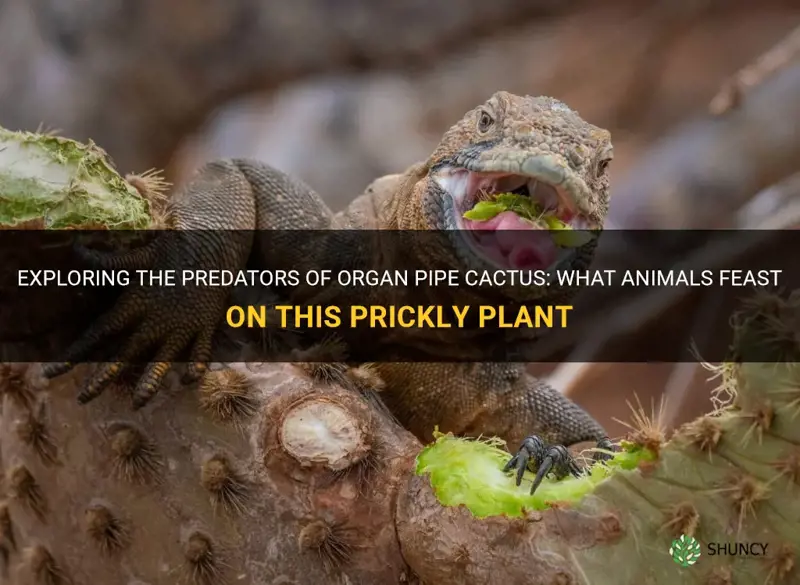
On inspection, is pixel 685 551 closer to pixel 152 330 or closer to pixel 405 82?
pixel 152 330

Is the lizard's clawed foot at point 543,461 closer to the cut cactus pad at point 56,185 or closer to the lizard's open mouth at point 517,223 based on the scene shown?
the lizard's open mouth at point 517,223

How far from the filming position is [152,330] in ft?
5.42

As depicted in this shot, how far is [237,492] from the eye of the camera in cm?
154

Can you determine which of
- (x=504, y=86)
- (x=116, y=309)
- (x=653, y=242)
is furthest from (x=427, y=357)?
(x=504, y=86)

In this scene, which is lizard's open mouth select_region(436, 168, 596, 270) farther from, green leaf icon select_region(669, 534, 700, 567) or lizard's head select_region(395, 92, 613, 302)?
green leaf icon select_region(669, 534, 700, 567)

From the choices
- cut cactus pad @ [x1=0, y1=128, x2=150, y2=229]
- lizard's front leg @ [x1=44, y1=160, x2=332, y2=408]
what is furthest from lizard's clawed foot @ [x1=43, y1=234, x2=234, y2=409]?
cut cactus pad @ [x1=0, y1=128, x2=150, y2=229]

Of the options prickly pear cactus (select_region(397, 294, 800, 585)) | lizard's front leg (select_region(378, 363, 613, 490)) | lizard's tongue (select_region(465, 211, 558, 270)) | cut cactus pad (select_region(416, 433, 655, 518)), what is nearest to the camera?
prickly pear cactus (select_region(397, 294, 800, 585))

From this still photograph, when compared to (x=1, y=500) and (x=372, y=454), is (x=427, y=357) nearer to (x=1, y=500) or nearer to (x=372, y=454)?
(x=372, y=454)

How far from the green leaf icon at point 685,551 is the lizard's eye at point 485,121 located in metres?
0.86

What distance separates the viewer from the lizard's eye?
167cm

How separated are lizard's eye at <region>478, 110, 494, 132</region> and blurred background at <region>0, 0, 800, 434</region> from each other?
1582mm

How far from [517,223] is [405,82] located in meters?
3.43

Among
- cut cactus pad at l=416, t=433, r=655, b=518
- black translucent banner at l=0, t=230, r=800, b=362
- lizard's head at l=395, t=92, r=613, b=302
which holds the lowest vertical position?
cut cactus pad at l=416, t=433, r=655, b=518

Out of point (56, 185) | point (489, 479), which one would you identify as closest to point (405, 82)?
point (56, 185)
